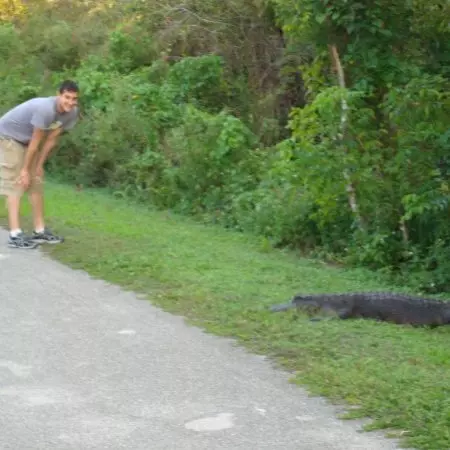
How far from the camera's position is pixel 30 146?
1039cm

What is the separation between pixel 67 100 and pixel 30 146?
0.61 meters

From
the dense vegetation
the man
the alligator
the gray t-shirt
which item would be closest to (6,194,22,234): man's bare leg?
the man

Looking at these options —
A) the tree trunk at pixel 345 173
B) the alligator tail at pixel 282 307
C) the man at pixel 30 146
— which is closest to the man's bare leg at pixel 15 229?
the man at pixel 30 146

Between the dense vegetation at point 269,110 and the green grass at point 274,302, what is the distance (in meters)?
0.70

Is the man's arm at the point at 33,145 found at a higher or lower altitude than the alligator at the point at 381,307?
higher

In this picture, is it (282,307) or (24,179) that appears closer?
(282,307)

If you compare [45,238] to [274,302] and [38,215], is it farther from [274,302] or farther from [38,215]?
[274,302]

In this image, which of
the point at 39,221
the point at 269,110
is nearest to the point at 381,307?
the point at 39,221

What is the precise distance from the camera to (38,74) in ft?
73.1

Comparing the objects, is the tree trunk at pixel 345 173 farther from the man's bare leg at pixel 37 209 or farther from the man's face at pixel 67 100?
the man's bare leg at pixel 37 209

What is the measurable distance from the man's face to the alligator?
3457mm

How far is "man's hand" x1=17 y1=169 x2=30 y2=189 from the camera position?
10475 mm

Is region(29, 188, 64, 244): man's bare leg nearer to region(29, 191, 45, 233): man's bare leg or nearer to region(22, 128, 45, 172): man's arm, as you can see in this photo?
region(29, 191, 45, 233): man's bare leg

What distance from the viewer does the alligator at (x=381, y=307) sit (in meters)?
8.05
